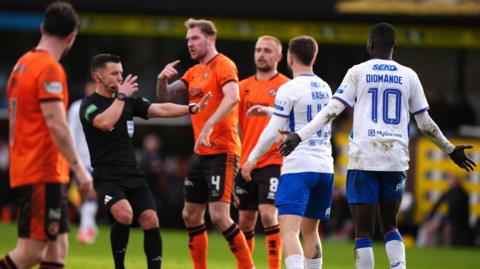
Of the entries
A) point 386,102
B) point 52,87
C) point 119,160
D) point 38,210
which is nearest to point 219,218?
point 119,160

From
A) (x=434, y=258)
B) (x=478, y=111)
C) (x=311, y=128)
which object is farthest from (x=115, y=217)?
(x=478, y=111)

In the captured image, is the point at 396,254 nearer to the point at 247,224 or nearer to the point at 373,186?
the point at 373,186

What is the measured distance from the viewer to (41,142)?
916cm

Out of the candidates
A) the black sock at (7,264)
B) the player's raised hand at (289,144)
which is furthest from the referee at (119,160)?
the black sock at (7,264)

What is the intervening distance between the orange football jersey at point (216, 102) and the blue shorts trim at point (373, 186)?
2.11 metres

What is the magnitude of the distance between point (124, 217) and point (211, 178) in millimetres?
1379

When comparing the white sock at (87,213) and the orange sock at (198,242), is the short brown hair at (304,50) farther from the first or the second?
the white sock at (87,213)

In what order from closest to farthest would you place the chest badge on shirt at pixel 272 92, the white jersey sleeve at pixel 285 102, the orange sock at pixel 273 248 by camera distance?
the white jersey sleeve at pixel 285 102 → the orange sock at pixel 273 248 → the chest badge on shirt at pixel 272 92

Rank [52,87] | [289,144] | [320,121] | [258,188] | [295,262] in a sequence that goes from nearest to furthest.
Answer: [52,87] → [289,144] → [320,121] → [295,262] → [258,188]

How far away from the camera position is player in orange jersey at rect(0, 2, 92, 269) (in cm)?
902

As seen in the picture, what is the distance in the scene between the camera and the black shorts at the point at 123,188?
450 inches

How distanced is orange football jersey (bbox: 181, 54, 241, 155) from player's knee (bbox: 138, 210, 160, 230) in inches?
48.8

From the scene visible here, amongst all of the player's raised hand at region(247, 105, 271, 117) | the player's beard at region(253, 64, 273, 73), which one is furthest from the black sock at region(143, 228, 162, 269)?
the player's beard at region(253, 64, 273, 73)

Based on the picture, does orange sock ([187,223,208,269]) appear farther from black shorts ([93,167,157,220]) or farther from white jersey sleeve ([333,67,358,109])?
white jersey sleeve ([333,67,358,109])
